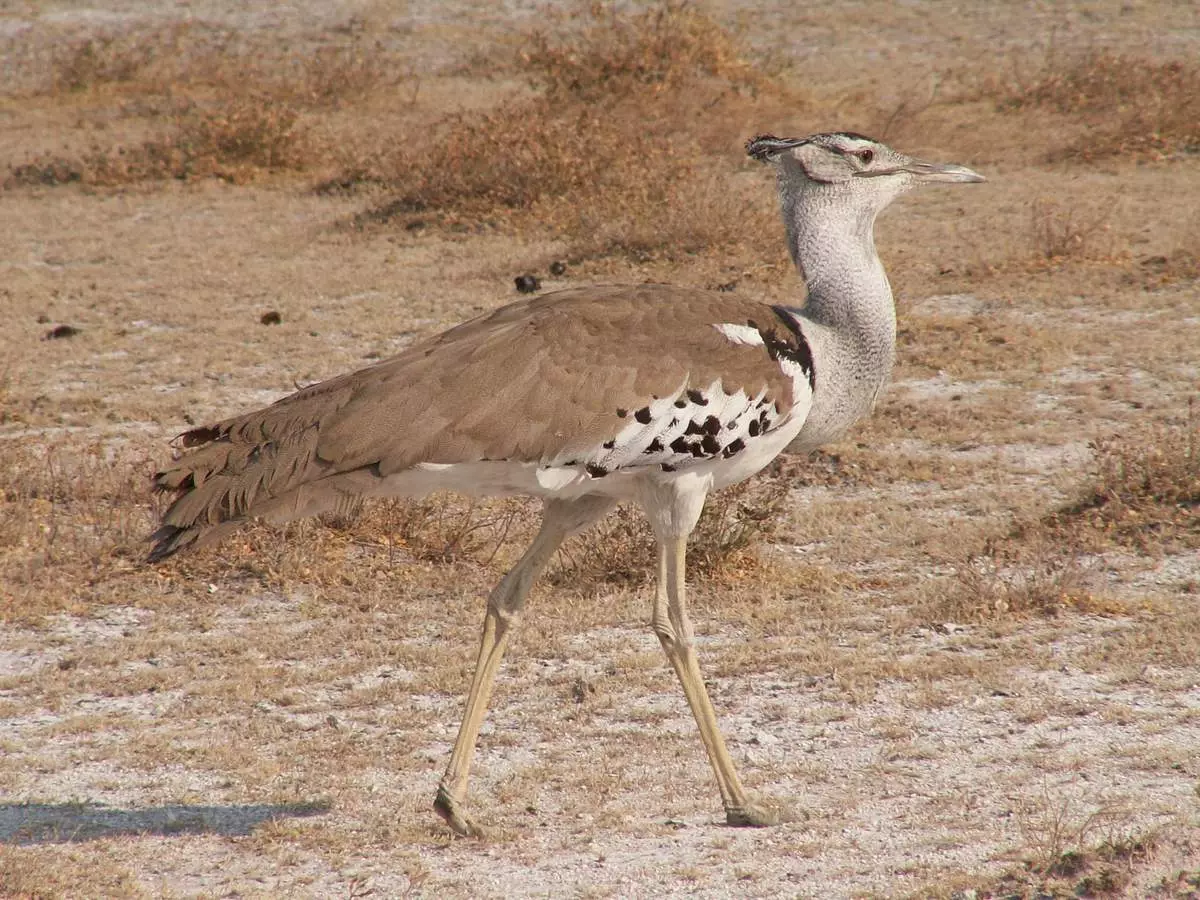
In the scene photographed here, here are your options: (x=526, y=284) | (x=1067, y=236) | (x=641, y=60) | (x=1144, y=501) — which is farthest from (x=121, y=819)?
(x=641, y=60)

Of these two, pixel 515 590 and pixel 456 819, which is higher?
pixel 515 590

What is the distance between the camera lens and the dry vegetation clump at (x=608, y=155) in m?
10.3

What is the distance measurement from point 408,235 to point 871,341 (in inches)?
287

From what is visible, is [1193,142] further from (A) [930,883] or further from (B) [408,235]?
(A) [930,883]

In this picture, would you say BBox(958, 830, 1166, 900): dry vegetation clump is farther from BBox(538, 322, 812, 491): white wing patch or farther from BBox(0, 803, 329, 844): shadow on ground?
BBox(0, 803, 329, 844): shadow on ground

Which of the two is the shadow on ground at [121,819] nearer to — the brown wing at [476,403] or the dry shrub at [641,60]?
the brown wing at [476,403]

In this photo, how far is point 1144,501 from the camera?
642 cm

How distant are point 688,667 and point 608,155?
7.37 meters

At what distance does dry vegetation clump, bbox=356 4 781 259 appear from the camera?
33.7 feet

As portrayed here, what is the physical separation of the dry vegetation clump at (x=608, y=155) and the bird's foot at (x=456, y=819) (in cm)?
630

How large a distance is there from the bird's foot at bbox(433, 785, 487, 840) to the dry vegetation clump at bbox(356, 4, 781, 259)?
20.7 feet

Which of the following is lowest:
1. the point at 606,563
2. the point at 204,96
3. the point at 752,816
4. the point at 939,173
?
the point at 204,96

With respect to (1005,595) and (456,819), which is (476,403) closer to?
(456,819)

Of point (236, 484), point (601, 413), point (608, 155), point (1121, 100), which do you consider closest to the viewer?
point (236, 484)
